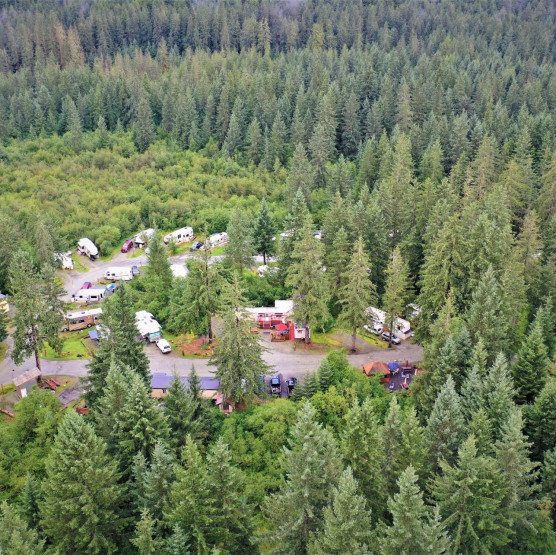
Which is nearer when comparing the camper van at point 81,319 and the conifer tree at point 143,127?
the camper van at point 81,319

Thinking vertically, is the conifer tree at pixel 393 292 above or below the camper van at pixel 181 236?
above

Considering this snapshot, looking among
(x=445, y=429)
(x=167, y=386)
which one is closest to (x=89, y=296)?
(x=167, y=386)

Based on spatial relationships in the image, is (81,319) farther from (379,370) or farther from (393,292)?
→ (393,292)

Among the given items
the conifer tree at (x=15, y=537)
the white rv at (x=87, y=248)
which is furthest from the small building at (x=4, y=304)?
the conifer tree at (x=15, y=537)

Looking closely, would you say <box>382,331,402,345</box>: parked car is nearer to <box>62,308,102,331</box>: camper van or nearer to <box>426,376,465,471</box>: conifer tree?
<box>426,376,465,471</box>: conifer tree

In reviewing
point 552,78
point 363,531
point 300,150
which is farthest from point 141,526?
point 552,78

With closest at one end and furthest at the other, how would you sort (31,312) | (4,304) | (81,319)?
(31,312), (81,319), (4,304)

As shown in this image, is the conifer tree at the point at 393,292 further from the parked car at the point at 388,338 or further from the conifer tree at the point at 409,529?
the conifer tree at the point at 409,529
